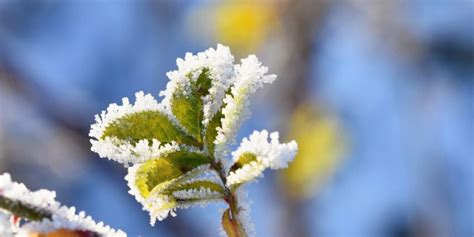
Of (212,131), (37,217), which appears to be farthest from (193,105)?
(37,217)

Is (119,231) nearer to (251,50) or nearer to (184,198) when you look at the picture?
(184,198)

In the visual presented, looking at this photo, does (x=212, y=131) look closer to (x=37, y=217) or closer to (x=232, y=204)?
Result: (x=232, y=204)

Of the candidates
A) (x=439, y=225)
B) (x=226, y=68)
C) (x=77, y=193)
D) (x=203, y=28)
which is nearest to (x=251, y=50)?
(x=203, y=28)

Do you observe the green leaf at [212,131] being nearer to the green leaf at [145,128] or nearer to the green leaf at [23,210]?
the green leaf at [145,128]

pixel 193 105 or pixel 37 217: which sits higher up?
pixel 193 105

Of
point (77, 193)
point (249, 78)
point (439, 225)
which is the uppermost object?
point (77, 193)

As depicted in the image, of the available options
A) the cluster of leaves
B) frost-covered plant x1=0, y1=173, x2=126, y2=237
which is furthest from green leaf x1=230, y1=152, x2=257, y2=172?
frost-covered plant x1=0, y1=173, x2=126, y2=237

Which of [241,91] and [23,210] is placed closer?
[23,210]
